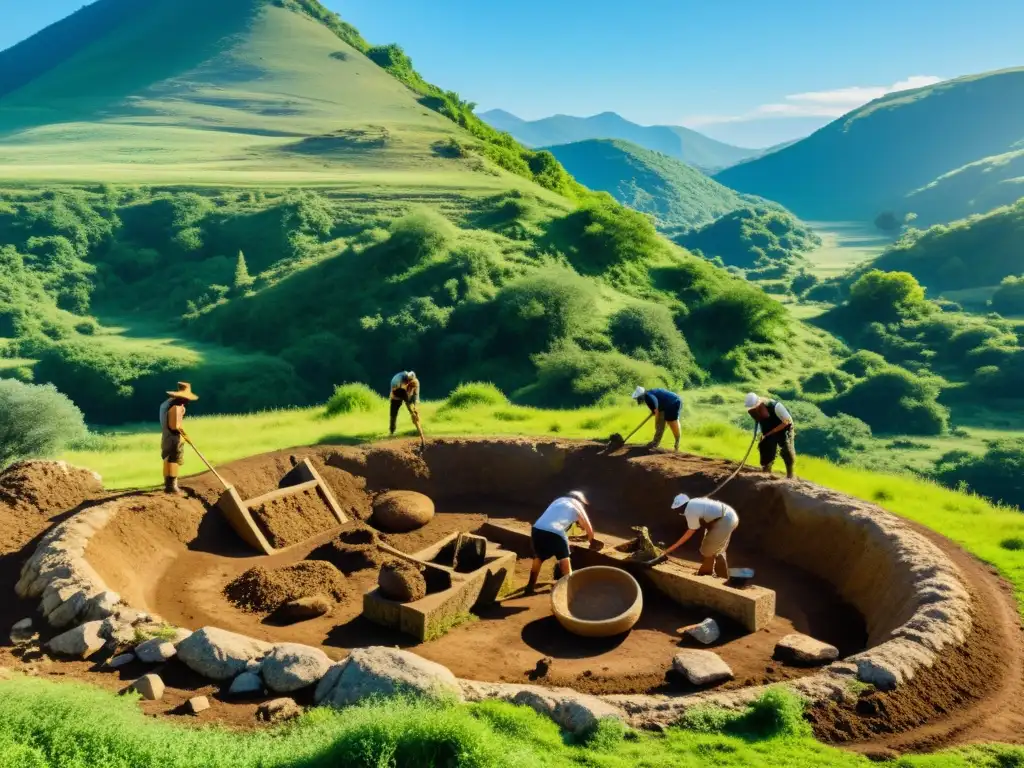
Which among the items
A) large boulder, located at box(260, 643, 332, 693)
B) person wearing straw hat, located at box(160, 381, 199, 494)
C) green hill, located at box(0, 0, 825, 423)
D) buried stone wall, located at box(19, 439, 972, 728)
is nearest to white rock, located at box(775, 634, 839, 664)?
buried stone wall, located at box(19, 439, 972, 728)

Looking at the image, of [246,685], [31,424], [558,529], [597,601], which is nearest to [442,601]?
[558,529]

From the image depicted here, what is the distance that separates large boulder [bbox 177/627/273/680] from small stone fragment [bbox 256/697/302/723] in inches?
29.6

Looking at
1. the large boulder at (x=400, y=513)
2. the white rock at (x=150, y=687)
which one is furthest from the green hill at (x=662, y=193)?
the white rock at (x=150, y=687)

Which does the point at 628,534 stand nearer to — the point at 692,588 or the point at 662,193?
the point at 692,588

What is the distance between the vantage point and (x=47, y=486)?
38.6ft

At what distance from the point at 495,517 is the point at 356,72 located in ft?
309

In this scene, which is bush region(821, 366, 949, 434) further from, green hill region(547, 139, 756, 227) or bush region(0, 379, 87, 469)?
green hill region(547, 139, 756, 227)

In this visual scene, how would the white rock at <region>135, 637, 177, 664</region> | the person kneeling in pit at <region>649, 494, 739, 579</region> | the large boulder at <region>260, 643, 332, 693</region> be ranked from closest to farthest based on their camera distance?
the large boulder at <region>260, 643, 332, 693</region>
the white rock at <region>135, 637, 177, 664</region>
the person kneeling in pit at <region>649, 494, 739, 579</region>

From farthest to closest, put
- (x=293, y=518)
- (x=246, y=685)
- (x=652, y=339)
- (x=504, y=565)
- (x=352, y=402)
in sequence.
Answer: (x=652, y=339), (x=352, y=402), (x=293, y=518), (x=504, y=565), (x=246, y=685)

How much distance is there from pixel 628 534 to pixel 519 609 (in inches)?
135

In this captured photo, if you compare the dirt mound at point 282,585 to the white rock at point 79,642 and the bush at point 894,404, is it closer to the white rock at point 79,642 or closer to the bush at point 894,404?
the white rock at point 79,642

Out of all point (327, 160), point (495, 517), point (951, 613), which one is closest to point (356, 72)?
point (327, 160)

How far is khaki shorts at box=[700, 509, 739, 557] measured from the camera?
1018 centimetres

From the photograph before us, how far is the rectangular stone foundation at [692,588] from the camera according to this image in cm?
959
